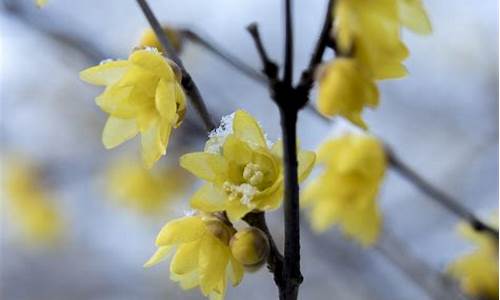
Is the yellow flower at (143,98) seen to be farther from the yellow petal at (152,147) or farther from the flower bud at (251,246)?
the flower bud at (251,246)

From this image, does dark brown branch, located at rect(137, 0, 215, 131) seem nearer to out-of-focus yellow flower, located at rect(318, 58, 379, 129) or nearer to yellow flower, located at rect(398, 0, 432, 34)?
out-of-focus yellow flower, located at rect(318, 58, 379, 129)

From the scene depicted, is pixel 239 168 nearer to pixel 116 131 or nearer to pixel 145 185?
pixel 116 131

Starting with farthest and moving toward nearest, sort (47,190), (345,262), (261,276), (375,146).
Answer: (261,276), (47,190), (345,262), (375,146)

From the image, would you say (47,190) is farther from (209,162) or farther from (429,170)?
(209,162)

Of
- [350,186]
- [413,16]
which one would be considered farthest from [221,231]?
[350,186]

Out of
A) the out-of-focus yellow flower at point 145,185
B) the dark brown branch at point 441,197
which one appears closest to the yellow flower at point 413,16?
the dark brown branch at point 441,197

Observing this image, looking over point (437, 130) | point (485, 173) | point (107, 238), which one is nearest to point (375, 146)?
point (485, 173)
